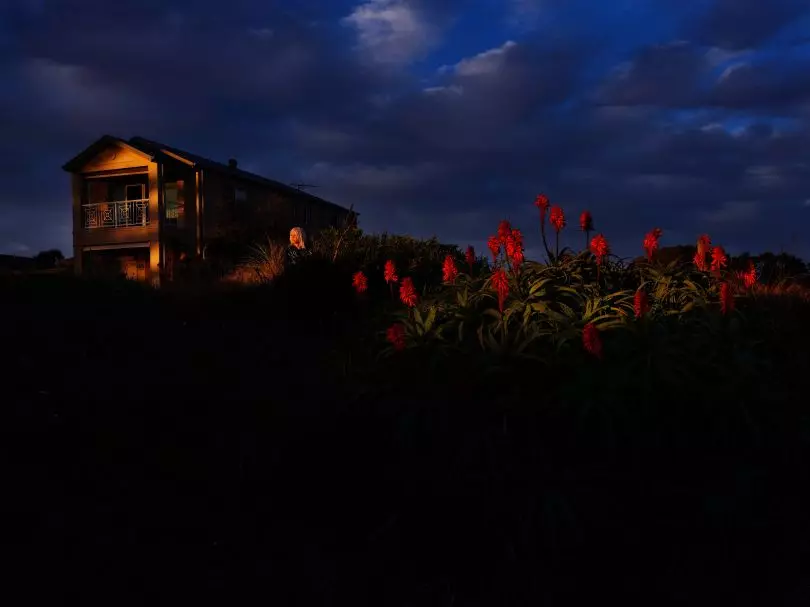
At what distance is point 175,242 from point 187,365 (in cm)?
2240

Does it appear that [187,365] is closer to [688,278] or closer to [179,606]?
[179,606]

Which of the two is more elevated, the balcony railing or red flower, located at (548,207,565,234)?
the balcony railing

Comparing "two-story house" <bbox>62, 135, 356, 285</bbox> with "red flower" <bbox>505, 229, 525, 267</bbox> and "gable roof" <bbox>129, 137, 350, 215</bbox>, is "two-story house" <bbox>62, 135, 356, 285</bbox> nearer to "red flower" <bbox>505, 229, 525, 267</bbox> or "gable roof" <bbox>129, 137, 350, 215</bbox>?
"gable roof" <bbox>129, 137, 350, 215</bbox>

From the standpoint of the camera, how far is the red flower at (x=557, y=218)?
5.86m

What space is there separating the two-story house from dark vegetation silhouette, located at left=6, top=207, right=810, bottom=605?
67.3ft

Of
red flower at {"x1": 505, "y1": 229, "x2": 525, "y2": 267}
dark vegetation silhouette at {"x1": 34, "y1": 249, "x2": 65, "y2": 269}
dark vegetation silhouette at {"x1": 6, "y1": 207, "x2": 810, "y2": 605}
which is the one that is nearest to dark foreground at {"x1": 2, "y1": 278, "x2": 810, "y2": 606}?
dark vegetation silhouette at {"x1": 6, "y1": 207, "x2": 810, "y2": 605}

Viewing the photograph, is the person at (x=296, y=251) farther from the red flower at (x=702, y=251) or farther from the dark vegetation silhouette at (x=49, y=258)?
the dark vegetation silhouette at (x=49, y=258)

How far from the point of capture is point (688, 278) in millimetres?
7078

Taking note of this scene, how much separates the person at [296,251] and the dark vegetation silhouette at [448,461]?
6.03 m

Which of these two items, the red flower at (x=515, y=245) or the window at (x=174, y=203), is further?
the window at (x=174, y=203)

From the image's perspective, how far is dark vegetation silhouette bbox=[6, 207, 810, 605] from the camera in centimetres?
349

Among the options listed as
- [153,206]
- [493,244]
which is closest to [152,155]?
[153,206]

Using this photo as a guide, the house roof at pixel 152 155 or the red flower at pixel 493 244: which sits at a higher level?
the house roof at pixel 152 155

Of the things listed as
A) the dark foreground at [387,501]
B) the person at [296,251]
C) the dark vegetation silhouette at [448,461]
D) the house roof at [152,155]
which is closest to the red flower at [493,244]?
the dark vegetation silhouette at [448,461]
